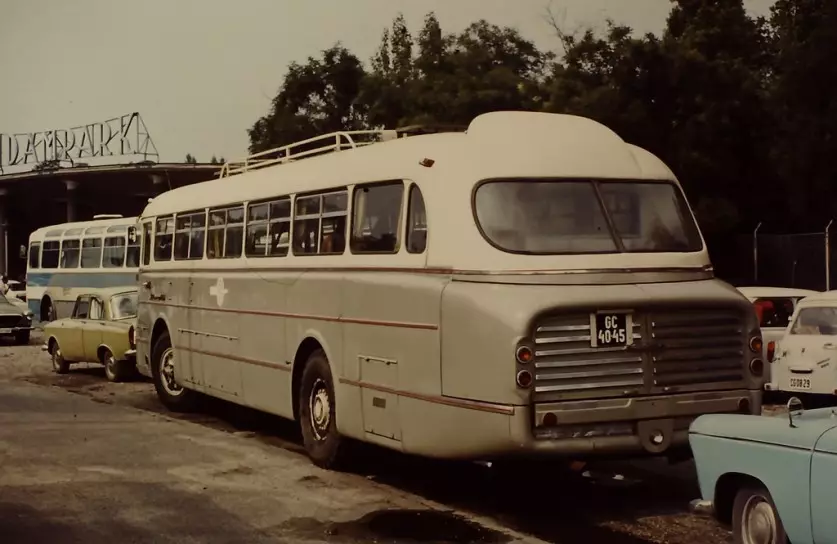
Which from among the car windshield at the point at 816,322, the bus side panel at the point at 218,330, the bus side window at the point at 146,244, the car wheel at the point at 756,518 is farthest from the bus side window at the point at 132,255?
the car wheel at the point at 756,518

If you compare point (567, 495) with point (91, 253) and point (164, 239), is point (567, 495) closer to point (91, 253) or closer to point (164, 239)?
point (164, 239)

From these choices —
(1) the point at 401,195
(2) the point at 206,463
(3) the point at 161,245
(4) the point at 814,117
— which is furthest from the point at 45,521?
(4) the point at 814,117

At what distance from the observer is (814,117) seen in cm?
2819

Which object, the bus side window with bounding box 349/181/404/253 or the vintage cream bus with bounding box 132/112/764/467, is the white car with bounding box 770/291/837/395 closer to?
the vintage cream bus with bounding box 132/112/764/467

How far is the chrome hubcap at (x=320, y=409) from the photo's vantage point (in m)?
11.0

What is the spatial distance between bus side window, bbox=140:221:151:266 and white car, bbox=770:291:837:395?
28.3ft

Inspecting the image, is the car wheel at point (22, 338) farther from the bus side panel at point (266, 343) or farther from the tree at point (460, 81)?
the bus side panel at point (266, 343)

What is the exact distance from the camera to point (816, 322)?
1463cm

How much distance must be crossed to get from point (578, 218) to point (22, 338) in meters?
24.2

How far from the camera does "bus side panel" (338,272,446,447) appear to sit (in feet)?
30.0

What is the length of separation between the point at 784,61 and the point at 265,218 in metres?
19.4

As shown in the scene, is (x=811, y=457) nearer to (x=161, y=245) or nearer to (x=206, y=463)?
(x=206, y=463)

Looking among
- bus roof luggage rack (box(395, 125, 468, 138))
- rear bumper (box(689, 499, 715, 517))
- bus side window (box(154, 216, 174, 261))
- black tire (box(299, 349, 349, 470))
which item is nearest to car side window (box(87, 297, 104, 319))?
bus side window (box(154, 216, 174, 261))

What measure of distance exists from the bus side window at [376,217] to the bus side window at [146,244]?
710cm
